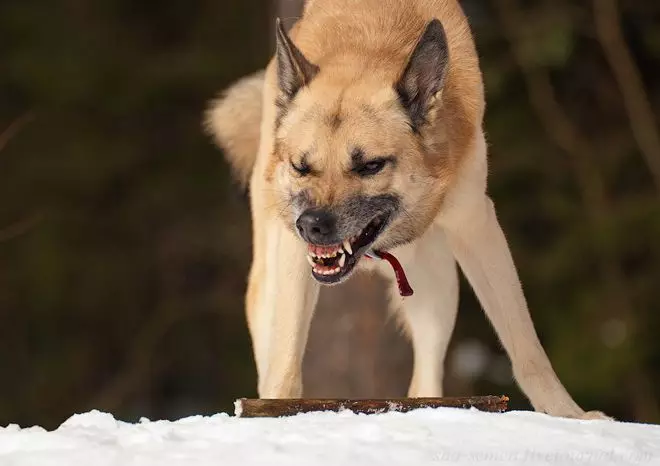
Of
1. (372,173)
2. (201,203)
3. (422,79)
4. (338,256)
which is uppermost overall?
(201,203)

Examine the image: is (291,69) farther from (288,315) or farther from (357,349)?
(357,349)

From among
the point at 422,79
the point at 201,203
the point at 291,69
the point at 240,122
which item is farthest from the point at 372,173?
the point at 201,203

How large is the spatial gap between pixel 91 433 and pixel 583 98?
8.80 metres

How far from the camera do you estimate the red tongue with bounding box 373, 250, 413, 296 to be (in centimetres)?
534

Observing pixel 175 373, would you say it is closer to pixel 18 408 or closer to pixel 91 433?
pixel 18 408

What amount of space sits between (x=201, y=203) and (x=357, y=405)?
30.1 ft

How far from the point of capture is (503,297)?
555 cm

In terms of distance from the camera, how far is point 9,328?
12898mm

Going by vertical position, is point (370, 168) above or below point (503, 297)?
above

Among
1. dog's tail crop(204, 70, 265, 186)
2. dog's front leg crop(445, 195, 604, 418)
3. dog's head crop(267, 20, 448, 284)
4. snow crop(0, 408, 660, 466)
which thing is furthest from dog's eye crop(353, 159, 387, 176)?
dog's tail crop(204, 70, 265, 186)

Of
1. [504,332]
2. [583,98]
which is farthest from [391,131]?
[583,98]

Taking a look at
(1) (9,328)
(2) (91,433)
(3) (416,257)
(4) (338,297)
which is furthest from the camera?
(1) (9,328)

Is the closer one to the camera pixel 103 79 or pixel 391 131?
pixel 391 131

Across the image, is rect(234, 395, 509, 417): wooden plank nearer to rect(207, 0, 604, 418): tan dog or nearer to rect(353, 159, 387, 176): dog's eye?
rect(207, 0, 604, 418): tan dog
